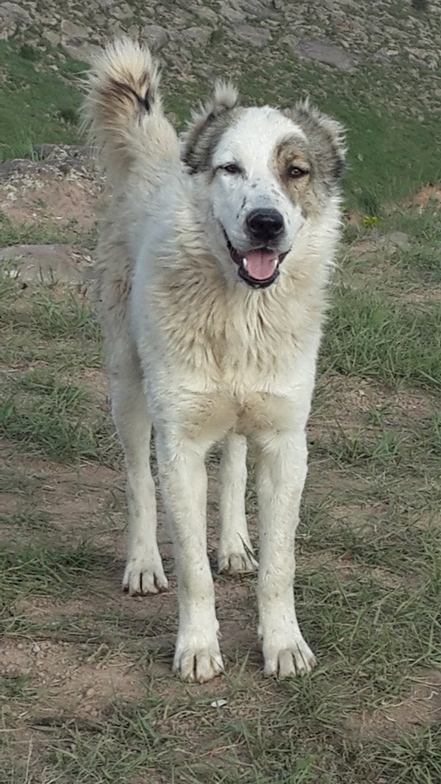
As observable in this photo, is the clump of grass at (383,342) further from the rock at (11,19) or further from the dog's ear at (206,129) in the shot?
the rock at (11,19)

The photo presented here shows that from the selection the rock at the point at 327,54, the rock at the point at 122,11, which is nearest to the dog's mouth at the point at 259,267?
the rock at the point at 122,11

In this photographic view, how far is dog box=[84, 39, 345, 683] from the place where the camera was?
297 cm

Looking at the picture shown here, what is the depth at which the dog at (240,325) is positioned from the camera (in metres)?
2.97

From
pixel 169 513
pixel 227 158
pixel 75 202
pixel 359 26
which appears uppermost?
pixel 227 158

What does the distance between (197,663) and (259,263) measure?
3.67ft

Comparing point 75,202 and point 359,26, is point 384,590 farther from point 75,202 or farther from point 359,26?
Result: point 359,26

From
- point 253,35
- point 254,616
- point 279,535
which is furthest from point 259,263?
point 253,35

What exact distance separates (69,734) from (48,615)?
0.65 m

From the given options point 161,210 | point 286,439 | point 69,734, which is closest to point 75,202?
point 161,210

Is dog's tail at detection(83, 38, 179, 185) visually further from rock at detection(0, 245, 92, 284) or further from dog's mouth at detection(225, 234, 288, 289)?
rock at detection(0, 245, 92, 284)

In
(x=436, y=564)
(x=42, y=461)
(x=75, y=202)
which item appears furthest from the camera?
(x=75, y=202)

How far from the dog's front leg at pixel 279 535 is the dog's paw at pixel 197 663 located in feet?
0.50

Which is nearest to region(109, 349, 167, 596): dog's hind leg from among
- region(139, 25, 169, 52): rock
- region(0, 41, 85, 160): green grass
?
region(0, 41, 85, 160): green grass

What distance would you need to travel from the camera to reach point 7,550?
141 inches
